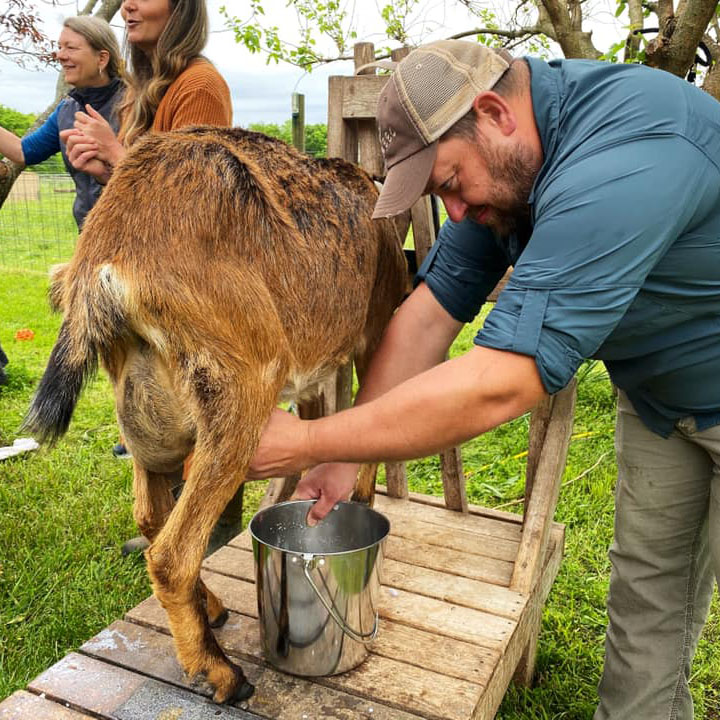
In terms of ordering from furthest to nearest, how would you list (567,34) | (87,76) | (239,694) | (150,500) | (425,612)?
1. (567,34)
2. (87,76)
3. (425,612)
4. (150,500)
5. (239,694)

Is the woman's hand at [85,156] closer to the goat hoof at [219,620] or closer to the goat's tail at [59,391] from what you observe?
the goat's tail at [59,391]

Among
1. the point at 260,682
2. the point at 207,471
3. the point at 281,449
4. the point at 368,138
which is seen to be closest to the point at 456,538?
the point at 260,682

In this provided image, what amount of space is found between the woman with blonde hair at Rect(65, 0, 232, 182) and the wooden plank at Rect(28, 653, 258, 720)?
1778 millimetres

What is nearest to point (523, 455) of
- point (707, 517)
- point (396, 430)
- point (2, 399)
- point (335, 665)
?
point (707, 517)

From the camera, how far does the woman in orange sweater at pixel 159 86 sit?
286cm

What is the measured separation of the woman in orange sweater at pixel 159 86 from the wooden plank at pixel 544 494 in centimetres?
175

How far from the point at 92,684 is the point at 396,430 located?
1.27 meters

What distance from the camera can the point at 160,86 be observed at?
9.84 ft

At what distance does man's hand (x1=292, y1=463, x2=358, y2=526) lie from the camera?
2.53 metres

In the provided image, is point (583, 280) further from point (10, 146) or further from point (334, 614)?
point (10, 146)

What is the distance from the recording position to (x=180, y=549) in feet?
6.48

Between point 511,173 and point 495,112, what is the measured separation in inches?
6.4

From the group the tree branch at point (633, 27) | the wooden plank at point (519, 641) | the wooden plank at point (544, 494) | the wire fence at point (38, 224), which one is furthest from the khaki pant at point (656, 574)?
the wire fence at point (38, 224)

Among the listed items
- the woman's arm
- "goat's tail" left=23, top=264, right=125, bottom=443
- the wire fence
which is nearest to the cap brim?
"goat's tail" left=23, top=264, right=125, bottom=443
